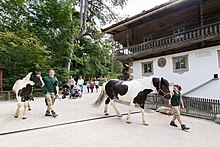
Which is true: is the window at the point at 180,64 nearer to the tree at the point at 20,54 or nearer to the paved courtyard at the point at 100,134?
the paved courtyard at the point at 100,134

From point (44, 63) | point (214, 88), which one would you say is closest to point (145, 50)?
point (214, 88)

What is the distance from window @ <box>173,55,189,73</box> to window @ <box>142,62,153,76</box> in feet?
6.88

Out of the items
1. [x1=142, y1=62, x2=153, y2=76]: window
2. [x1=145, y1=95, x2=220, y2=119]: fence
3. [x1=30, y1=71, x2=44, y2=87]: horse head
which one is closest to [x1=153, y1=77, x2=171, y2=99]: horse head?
[x1=145, y1=95, x2=220, y2=119]: fence

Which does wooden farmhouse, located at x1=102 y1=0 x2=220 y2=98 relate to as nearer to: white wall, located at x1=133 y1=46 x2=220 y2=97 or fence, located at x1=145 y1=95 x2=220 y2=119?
white wall, located at x1=133 y1=46 x2=220 y2=97

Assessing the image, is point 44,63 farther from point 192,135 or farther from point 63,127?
point 192,135

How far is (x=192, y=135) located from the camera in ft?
15.1

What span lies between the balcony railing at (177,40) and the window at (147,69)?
1561 millimetres

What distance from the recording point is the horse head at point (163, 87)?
522 centimetres

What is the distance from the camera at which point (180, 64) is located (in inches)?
438

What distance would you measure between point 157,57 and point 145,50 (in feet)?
4.46

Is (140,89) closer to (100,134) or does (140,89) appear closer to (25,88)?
(100,134)

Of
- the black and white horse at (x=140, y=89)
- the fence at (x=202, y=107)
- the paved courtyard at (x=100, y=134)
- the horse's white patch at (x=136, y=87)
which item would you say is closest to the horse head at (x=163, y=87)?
the black and white horse at (x=140, y=89)

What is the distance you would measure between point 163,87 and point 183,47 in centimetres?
662

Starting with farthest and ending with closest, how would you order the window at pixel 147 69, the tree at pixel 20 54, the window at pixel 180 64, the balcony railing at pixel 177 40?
the window at pixel 147 69, the tree at pixel 20 54, the window at pixel 180 64, the balcony railing at pixel 177 40
